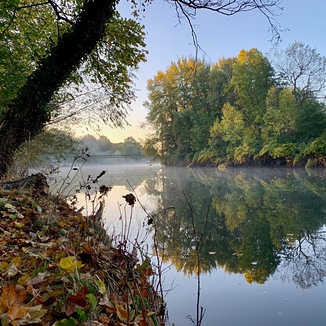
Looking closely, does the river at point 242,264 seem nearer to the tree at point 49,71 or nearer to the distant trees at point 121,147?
the tree at point 49,71

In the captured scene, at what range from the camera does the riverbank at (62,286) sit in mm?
1170

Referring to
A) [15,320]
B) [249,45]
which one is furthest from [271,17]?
[249,45]

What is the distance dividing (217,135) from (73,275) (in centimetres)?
2738

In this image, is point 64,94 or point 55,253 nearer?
point 55,253

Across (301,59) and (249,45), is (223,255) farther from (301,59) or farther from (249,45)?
(249,45)

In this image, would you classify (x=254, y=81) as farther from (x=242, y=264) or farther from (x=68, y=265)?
(x=68, y=265)

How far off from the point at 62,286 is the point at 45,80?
3794 mm

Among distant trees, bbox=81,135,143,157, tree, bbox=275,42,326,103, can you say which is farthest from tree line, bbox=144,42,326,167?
distant trees, bbox=81,135,143,157

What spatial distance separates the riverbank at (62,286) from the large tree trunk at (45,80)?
195cm

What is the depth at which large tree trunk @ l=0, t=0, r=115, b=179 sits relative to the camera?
Result: 14.0 feet

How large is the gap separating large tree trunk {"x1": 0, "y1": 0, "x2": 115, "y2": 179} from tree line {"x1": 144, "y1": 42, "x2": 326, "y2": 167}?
9.43 metres

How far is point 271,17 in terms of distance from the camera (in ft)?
14.6

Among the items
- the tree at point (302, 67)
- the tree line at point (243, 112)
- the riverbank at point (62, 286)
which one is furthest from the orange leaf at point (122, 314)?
the tree at point (302, 67)

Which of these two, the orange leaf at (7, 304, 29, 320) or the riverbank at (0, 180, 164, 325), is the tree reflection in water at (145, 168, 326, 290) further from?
the orange leaf at (7, 304, 29, 320)
